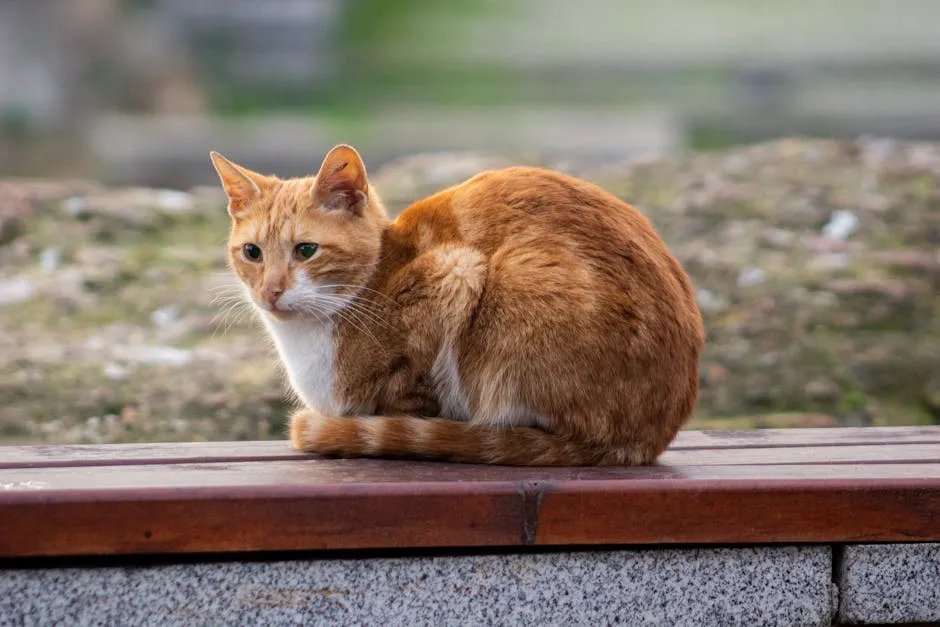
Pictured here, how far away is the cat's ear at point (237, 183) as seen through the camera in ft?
8.18

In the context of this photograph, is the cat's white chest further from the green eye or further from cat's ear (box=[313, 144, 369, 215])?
cat's ear (box=[313, 144, 369, 215])

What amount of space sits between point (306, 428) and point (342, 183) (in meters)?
0.54

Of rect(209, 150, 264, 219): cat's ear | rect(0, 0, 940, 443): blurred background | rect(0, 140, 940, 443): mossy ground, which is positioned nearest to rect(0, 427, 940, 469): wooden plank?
rect(0, 0, 940, 443): blurred background

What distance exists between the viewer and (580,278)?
2277 mm

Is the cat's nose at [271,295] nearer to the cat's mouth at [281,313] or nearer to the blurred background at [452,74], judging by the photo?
the cat's mouth at [281,313]

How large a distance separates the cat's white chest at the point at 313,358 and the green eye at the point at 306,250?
0.49 ft

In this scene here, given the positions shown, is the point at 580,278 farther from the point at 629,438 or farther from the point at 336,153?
the point at 336,153

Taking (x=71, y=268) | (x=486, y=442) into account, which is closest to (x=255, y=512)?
(x=486, y=442)

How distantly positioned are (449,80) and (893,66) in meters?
3.38

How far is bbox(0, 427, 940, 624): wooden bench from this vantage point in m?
1.93

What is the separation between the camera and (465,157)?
484 centimetres

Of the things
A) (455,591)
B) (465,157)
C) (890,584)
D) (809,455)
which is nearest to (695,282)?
(465,157)

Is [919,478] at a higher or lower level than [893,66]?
lower

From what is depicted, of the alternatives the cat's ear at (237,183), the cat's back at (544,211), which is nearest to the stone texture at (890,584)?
the cat's back at (544,211)
